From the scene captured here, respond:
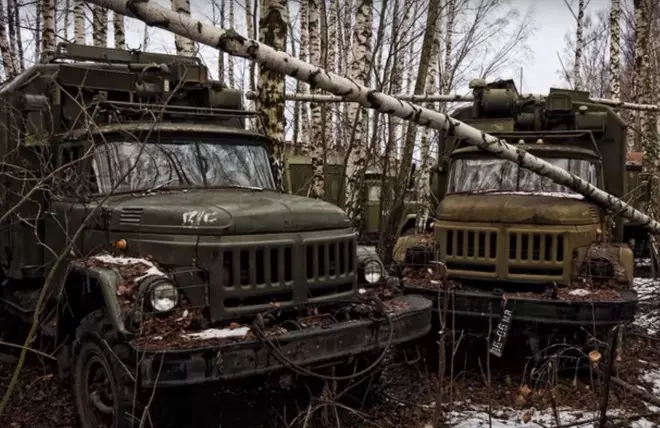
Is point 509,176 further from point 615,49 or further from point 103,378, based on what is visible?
point 615,49

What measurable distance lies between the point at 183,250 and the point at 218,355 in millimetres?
937

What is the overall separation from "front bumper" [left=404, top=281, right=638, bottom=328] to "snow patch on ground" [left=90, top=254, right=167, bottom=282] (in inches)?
110

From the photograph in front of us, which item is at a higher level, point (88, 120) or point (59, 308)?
point (88, 120)

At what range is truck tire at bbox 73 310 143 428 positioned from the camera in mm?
4445

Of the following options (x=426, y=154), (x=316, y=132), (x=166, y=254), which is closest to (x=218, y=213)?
(x=166, y=254)

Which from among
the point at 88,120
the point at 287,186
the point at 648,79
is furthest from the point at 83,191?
the point at 648,79

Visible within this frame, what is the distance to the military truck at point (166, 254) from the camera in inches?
177

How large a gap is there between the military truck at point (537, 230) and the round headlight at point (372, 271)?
789 millimetres

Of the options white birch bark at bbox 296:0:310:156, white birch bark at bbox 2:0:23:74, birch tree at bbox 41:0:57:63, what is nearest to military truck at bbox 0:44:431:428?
birch tree at bbox 41:0:57:63

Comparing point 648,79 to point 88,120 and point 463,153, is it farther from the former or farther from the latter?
point 88,120

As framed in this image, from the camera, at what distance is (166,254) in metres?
4.98

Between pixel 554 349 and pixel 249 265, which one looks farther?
pixel 554 349

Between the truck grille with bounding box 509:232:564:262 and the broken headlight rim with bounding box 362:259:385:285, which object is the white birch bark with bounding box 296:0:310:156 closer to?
the truck grille with bounding box 509:232:564:262

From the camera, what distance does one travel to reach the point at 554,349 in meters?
6.70
